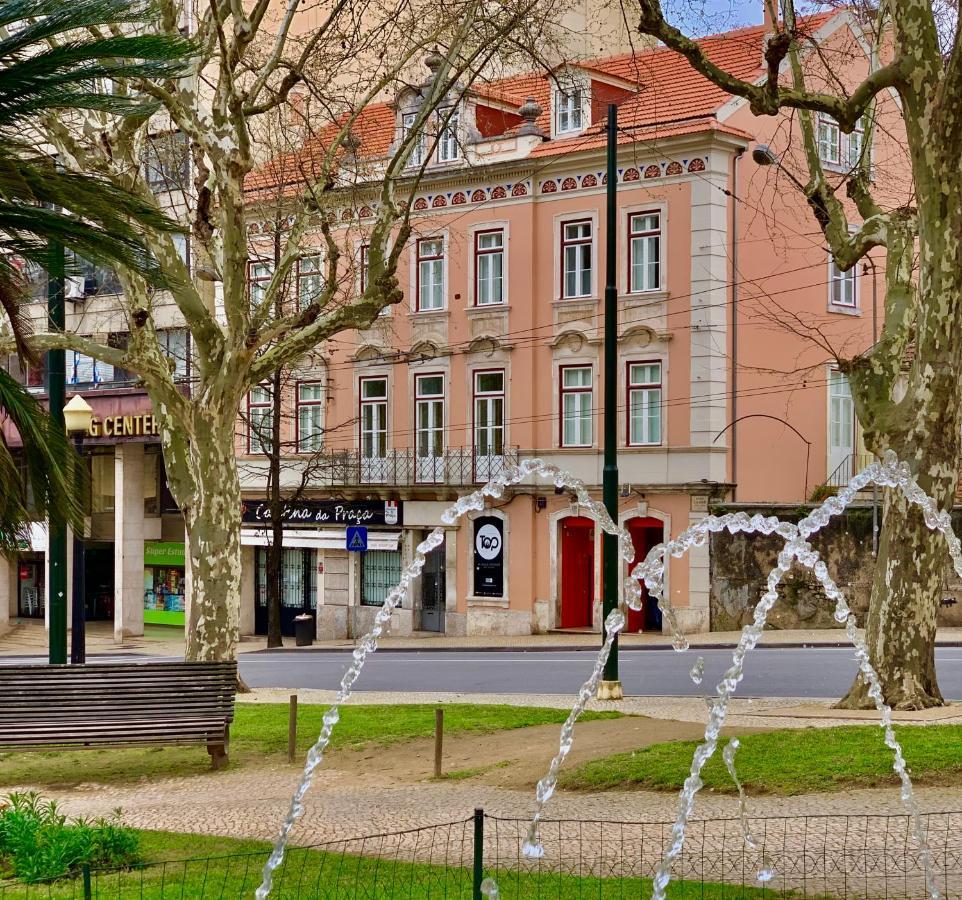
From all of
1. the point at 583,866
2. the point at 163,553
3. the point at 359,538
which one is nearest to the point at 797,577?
the point at 359,538

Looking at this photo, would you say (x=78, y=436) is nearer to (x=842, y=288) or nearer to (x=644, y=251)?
(x=644, y=251)

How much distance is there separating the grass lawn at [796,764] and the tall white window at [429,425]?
23.7 m

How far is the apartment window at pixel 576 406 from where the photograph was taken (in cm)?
3503

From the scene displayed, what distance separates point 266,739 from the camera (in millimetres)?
16609

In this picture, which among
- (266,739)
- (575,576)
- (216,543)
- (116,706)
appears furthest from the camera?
(575,576)

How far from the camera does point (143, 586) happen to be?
4459cm

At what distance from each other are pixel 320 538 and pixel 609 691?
21.5 meters

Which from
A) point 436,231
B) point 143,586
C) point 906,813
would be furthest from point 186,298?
point 143,586

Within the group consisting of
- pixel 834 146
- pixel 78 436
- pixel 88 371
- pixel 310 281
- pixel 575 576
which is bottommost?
pixel 575 576

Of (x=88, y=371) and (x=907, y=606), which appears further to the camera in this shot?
(x=88, y=371)

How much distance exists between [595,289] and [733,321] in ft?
11.4

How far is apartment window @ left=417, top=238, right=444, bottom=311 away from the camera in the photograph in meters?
37.9

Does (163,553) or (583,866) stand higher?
(583,866)

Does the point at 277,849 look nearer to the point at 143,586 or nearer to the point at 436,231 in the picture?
the point at 436,231
